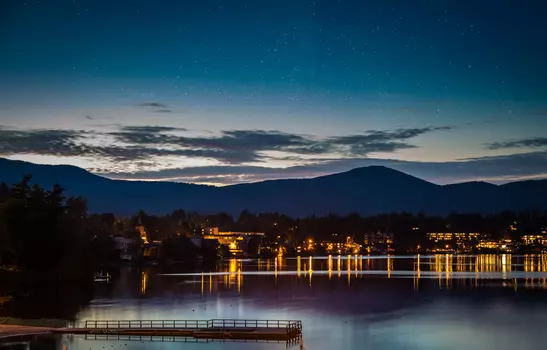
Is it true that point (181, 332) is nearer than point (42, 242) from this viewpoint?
Yes

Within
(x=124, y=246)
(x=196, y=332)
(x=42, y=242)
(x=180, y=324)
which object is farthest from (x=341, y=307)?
(x=124, y=246)

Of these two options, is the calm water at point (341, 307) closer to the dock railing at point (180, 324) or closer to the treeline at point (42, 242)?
the dock railing at point (180, 324)

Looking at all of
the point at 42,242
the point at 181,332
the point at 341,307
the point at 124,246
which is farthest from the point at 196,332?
the point at 124,246

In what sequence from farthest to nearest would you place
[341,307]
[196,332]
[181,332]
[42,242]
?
1. [42,242]
2. [341,307]
3. [181,332]
4. [196,332]

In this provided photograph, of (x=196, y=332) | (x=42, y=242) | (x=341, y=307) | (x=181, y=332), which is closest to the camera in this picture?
(x=196, y=332)

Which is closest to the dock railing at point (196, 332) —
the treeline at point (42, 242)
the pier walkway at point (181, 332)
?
the pier walkway at point (181, 332)

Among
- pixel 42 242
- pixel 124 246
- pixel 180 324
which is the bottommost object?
pixel 180 324

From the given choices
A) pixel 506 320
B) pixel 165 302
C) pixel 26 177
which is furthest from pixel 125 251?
pixel 506 320

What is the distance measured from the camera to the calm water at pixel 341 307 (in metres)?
45.5

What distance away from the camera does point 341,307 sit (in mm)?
62875

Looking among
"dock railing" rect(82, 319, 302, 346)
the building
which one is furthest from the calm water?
the building

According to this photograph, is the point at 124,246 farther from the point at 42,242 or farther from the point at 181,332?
the point at 181,332

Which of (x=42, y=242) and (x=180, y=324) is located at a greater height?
(x=42, y=242)

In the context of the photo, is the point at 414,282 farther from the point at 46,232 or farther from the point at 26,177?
the point at 26,177
